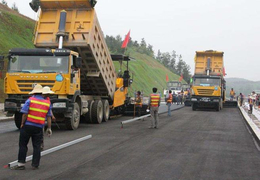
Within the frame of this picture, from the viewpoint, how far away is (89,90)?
17.8 metres

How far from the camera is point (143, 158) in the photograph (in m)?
8.48

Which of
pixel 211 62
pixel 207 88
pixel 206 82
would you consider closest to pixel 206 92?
pixel 207 88

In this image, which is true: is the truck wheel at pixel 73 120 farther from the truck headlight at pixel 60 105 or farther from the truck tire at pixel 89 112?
the truck tire at pixel 89 112

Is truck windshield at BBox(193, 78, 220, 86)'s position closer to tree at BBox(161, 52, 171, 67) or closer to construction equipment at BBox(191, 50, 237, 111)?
construction equipment at BBox(191, 50, 237, 111)

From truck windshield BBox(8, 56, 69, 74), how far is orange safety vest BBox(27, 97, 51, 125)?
246 inches

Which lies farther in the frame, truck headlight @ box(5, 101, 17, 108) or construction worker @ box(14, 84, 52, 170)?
truck headlight @ box(5, 101, 17, 108)

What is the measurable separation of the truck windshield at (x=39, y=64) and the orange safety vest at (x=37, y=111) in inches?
246

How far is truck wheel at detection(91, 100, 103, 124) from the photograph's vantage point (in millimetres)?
16875

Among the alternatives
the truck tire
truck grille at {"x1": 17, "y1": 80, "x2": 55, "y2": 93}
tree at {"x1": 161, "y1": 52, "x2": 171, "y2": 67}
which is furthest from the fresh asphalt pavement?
tree at {"x1": 161, "y1": 52, "x2": 171, "y2": 67}

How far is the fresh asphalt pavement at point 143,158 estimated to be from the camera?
6.88 metres

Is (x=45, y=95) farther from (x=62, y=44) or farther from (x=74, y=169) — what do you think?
(x=62, y=44)

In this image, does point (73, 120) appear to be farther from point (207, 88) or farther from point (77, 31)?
point (207, 88)

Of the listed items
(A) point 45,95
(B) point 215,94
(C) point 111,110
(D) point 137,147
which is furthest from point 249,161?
(B) point 215,94

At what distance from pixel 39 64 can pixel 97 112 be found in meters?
4.32
